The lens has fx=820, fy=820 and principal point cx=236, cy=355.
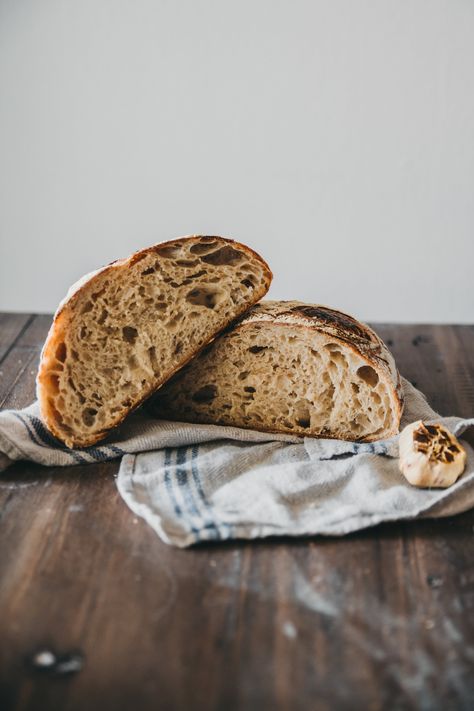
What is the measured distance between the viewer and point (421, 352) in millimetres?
2924

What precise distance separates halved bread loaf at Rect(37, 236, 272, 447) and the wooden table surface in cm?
22

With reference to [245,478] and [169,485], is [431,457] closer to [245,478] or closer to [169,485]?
[245,478]

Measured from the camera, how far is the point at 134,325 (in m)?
2.14

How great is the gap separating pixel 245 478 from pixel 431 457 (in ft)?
1.45

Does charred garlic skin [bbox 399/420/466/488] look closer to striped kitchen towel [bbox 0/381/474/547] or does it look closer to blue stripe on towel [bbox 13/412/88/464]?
striped kitchen towel [bbox 0/381/474/547]

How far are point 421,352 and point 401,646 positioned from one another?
A: 1595 mm

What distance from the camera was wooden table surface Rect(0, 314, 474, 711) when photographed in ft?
4.48

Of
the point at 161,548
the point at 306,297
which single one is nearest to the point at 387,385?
the point at 161,548

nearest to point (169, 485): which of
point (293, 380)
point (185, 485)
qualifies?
point (185, 485)

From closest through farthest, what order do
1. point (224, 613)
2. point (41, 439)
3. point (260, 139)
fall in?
point (224, 613)
point (41, 439)
point (260, 139)

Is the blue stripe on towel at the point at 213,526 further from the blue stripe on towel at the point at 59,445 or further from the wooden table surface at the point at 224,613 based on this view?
the blue stripe on towel at the point at 59,445

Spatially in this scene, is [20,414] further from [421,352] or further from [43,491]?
[421,352]

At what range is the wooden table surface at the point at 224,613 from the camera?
1.36m

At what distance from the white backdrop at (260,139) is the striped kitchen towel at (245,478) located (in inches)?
67.5
